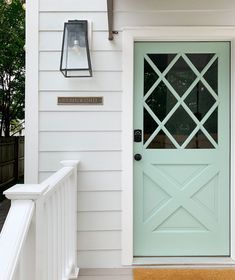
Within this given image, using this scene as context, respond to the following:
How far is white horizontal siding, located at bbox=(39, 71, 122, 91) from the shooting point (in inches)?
124

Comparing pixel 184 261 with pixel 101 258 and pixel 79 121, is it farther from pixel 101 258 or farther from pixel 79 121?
pixel 79 121

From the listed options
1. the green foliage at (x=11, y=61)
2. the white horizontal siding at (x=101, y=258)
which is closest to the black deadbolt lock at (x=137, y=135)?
the white horizontal siding at (x=101, y=258)

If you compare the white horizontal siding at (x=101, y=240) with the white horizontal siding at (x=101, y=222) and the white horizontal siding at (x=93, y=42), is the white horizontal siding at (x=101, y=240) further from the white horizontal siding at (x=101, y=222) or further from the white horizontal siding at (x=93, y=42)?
the white horizontal siding at (x=93, y=42)

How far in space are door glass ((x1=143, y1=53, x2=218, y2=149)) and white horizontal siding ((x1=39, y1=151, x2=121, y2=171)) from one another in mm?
419

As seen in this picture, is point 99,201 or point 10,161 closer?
point 99,201

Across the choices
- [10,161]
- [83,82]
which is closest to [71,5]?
[83,82]

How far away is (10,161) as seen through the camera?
790 centimetres

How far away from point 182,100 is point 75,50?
106 cm

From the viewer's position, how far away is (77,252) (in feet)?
10.3

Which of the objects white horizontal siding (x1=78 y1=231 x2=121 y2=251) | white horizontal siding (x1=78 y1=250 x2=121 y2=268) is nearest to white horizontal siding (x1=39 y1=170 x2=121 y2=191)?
white horizontal siding (x1=78 y1=231 x2=121 y2=251)

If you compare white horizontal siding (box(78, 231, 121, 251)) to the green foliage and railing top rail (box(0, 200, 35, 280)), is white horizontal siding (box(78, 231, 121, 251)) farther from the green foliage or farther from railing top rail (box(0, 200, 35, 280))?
the green foliage

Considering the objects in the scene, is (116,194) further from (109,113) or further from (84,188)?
(109,113)

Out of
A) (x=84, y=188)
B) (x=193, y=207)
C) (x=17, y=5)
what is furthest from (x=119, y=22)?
(x=17, y=5)

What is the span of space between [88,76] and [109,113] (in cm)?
37
